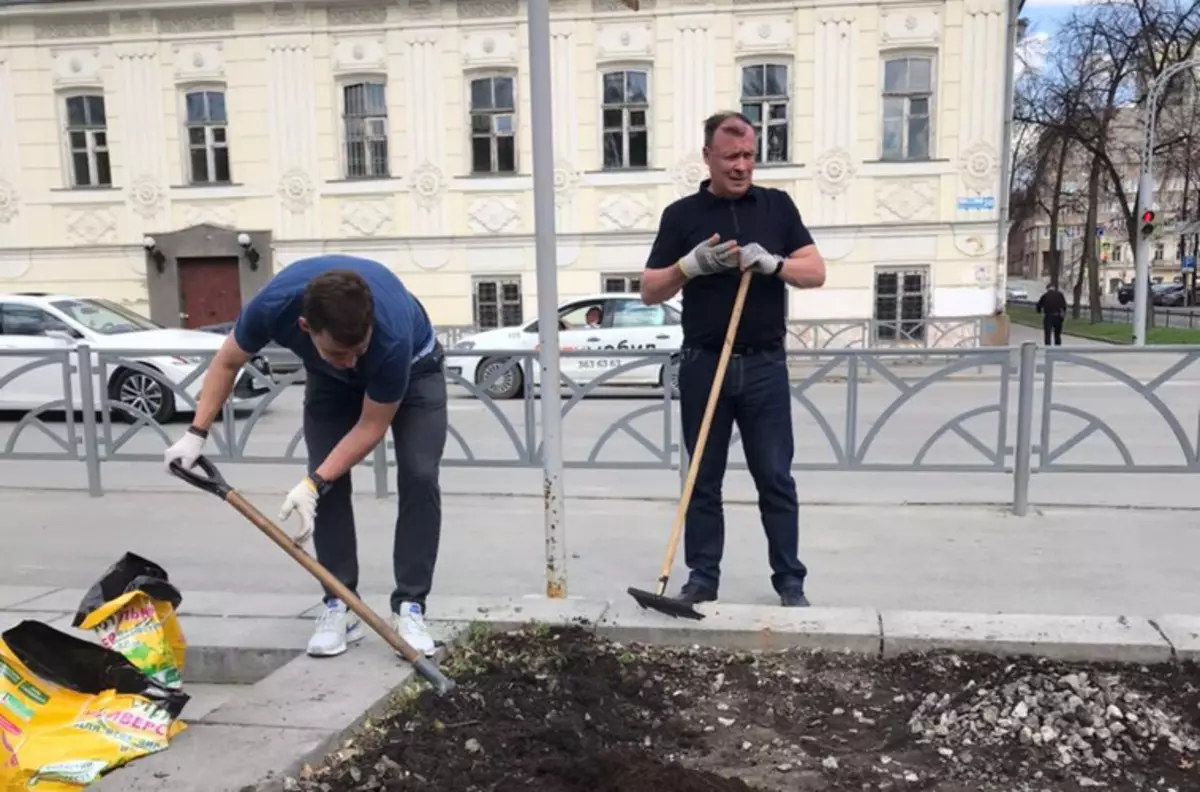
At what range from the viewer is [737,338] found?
12.4ft

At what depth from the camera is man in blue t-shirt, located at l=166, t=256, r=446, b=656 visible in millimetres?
2887

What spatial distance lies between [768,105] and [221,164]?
10557 millimetres

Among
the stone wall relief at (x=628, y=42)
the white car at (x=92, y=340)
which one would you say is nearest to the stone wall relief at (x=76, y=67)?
the white car at (x=92, y=340)

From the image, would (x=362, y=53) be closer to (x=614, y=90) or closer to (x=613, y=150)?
(x=614, y=90)

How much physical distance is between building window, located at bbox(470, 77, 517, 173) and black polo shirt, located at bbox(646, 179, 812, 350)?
14588 millimetres

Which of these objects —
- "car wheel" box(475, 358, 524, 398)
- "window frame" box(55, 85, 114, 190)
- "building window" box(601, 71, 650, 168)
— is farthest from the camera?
"window frame" box(55, 85, 114, 190)

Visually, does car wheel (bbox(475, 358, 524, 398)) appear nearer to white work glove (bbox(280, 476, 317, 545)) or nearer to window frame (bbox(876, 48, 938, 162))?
white work glove (bbox(280, 476, 317, 545))

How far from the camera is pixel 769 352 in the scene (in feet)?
12.5

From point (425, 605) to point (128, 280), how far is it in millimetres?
17777

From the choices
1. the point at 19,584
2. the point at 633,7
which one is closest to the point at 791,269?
the point at 633,7

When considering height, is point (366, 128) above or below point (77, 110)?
below

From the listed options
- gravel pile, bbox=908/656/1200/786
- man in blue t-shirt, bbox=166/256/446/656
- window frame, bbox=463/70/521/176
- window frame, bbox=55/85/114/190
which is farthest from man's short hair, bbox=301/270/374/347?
window frame, bbox=55/85/114/190

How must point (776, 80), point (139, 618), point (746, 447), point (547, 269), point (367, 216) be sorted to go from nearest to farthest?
1. point (139, 618)
2. point (547, 269)
3. point (746, 447)
4. point (776, 80)
5. point (367, 216)

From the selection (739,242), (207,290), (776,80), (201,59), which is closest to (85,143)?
(201,59)
